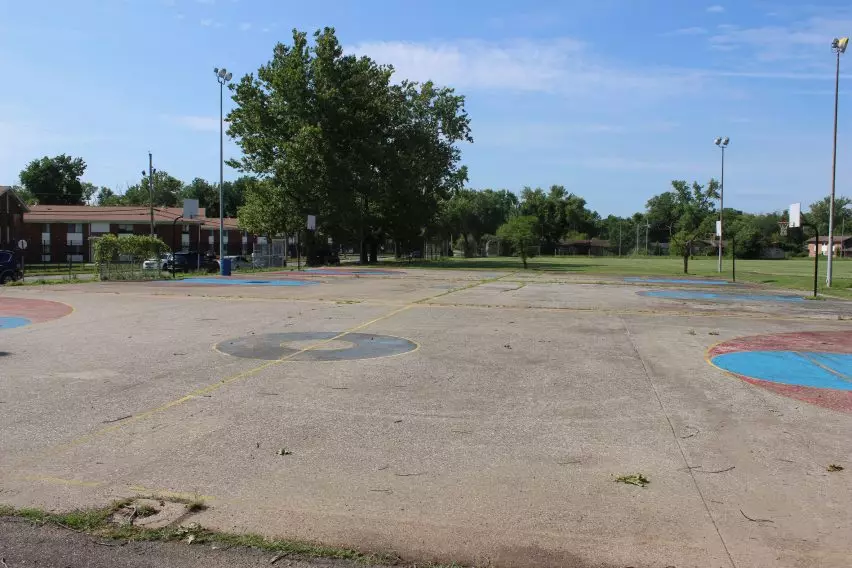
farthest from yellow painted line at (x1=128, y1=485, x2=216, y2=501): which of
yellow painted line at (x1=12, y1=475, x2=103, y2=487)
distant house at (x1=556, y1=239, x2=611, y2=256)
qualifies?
distant house at (x1=556, y1=239, x2=611, y2=256)

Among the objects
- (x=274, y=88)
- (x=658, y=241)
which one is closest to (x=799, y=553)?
(x=274, y=88)

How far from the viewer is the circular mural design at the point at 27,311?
14648 mm

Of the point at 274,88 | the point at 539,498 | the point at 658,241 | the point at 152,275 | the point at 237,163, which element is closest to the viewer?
the point at 539,498

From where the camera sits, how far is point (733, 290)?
2970 cm

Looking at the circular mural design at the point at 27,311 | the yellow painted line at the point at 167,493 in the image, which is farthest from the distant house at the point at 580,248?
the yellow painted line at the point at 167,493

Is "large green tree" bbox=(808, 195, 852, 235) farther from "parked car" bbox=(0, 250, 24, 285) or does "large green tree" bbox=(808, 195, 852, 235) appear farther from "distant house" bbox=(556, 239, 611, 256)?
"parked car" bbox=(0, 250, 24, 285)

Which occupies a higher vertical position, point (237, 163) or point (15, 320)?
point (237, 163)

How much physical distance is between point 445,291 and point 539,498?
21.7m

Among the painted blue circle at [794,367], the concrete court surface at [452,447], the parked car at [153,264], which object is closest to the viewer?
the concrete court surface at [452,447]

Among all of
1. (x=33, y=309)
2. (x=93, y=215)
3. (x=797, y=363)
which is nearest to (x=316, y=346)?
(x=797, y=363)

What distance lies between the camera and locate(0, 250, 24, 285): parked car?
31.4 m

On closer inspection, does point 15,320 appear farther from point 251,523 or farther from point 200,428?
point 251,523

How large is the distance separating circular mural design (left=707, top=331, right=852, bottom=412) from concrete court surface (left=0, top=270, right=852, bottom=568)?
417mm

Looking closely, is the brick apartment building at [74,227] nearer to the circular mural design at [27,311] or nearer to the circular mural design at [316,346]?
the circular mural design at [27,311]
